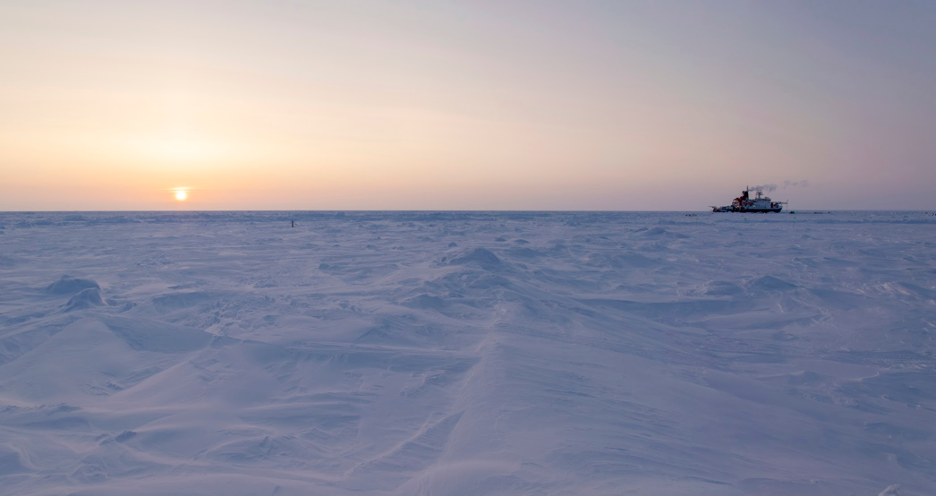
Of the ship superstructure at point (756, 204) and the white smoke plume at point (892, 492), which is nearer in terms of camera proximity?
the white smoke plume at point (892, 492)

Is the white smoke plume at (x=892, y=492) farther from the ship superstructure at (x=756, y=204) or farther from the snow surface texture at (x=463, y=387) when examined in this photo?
the ship superstructure at (x=756, y=204)

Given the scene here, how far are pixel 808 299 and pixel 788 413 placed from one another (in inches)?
195

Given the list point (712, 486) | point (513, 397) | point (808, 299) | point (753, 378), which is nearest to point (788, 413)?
point (753, 378)

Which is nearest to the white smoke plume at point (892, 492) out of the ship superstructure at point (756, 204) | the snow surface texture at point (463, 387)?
the snow surface texture at point (463, 387)

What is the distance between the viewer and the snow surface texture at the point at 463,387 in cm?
303

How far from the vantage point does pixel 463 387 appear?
434 cm

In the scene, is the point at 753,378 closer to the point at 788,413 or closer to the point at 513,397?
the point at 788,413

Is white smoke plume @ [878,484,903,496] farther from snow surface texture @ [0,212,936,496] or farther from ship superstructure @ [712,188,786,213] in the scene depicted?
ship superstructure @ [712,188,786,213]

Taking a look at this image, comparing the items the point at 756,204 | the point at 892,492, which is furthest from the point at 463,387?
the point at 756,204

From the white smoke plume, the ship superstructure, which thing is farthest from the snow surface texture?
the ship superstructure

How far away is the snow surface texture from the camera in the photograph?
3029 mm

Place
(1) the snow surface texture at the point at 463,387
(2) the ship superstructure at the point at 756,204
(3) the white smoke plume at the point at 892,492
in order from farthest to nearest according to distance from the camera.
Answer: (2) the ship superstructure at the point at 756,204 → (1) the snow surface texture at the point at 463,387 → (3) the white smoke plume at the point at 892,492

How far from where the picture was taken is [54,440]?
10.9ft

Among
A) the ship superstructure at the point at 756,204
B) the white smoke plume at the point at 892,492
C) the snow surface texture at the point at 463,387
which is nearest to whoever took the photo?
the white smoke plume at the point at 892,492
